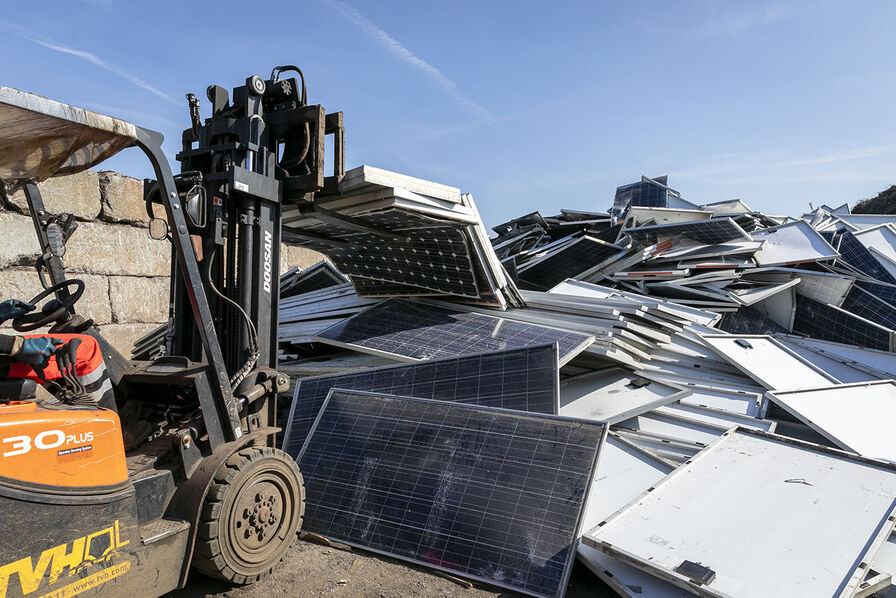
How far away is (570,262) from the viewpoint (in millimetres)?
13297

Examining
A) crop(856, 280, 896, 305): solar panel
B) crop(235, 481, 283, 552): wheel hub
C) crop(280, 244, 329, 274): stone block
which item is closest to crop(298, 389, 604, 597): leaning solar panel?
crop(235, 481, 283, 552): wheel hub

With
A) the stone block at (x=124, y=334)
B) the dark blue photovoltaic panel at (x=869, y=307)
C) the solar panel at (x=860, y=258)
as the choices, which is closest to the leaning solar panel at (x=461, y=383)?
the stone block at (x=124, y=334)

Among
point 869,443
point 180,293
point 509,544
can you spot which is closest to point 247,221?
point 180,293

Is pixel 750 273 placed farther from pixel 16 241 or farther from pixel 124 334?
pixel 16 241

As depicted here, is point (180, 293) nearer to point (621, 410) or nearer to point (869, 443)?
point (621, 410)

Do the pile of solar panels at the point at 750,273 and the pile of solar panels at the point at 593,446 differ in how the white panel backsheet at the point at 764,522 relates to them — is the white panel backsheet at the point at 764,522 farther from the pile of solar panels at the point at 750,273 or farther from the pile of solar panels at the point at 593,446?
the pile of solar panels at the point at 750,273

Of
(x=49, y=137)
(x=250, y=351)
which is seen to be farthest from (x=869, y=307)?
(x=49, y=137)

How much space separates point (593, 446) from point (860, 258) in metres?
12.2

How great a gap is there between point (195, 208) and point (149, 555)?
216 centimetres

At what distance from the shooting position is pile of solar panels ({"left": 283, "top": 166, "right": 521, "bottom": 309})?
5941 mm

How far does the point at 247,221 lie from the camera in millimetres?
4590

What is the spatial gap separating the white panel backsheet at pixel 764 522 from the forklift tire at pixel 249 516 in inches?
84.0

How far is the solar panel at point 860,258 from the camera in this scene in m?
13.2

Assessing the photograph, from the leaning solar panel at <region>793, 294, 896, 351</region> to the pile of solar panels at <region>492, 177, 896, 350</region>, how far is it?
19 millimetres
